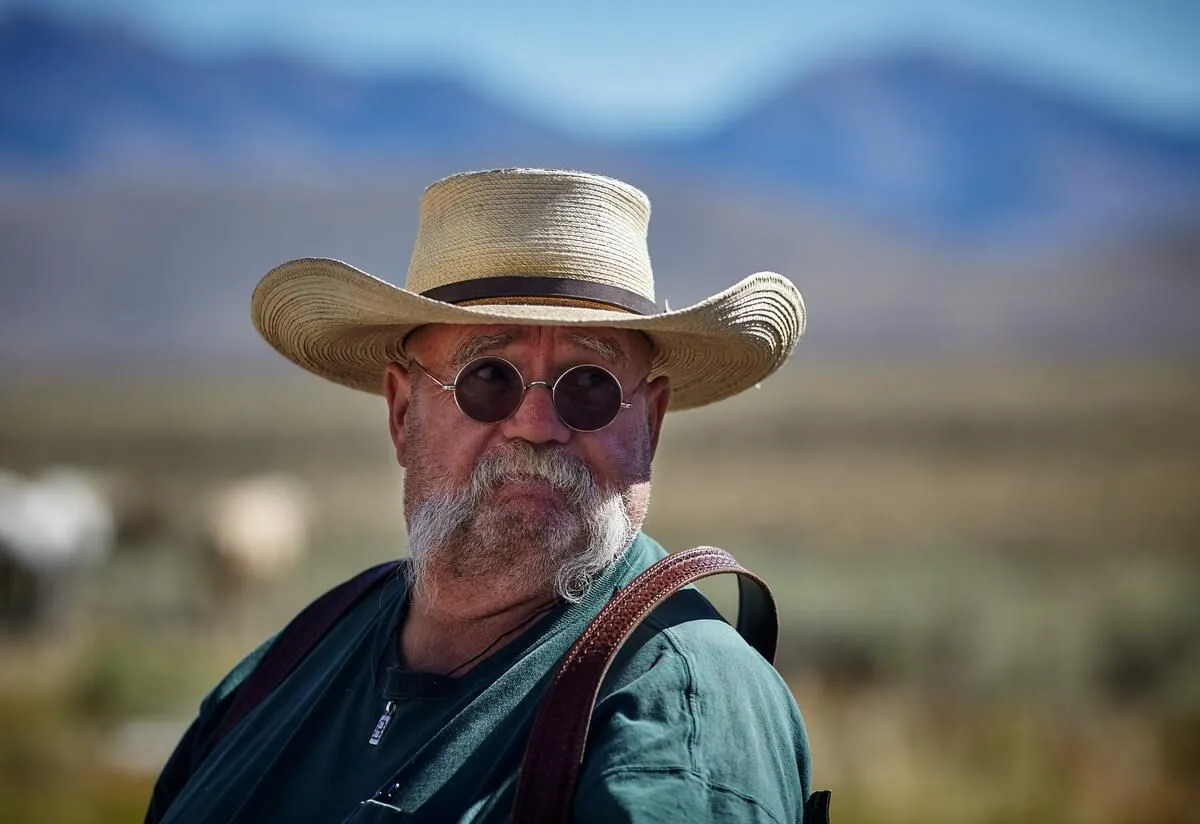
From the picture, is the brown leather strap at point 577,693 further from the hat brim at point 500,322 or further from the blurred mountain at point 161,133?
the blurred mountain at point 161,133

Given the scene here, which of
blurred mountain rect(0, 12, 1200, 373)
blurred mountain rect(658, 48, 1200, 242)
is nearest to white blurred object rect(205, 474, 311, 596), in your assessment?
blurred mountain rect(0, 12, 1200, 373)

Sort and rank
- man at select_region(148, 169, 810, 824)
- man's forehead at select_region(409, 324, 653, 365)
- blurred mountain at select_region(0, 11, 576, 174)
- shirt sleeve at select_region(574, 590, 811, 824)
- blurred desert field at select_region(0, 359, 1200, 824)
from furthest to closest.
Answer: blurred mountain at select_region(0, 11, 576, 174) → blurred desert field at select_region(0, 359, 1200, 824) → man's forehead at select_region(409, 324, 653, 365) → man at select_region(148, 169, 810, 824) → shirt sleeve at select_region(574, 590, 811, 824)

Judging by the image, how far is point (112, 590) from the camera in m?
17.7

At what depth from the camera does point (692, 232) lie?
333 feet

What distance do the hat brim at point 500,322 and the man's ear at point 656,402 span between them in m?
0.07

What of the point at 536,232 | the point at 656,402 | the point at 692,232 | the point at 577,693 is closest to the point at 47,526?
the point at 656,402

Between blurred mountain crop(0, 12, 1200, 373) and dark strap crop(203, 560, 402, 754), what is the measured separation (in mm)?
65541

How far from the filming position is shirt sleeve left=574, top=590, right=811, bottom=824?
Answer: 6.66 feet

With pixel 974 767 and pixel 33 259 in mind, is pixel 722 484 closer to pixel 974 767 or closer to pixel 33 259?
pixel 974 767

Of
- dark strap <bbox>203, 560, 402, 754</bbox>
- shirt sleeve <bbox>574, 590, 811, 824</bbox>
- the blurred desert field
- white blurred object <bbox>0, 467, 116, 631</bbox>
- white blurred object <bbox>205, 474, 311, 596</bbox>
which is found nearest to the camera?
shirt sleeve <bbox>574, 590, 811, 824</bbox>

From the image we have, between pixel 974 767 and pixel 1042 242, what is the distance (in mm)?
117674

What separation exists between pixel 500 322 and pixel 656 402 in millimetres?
529

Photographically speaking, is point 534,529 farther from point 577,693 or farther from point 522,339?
point 577,693

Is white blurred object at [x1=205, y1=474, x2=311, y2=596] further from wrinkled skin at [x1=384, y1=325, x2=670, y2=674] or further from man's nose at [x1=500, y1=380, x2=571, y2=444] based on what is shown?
man's nose at [x1=500, y1=380, x2=571, y2=444]
